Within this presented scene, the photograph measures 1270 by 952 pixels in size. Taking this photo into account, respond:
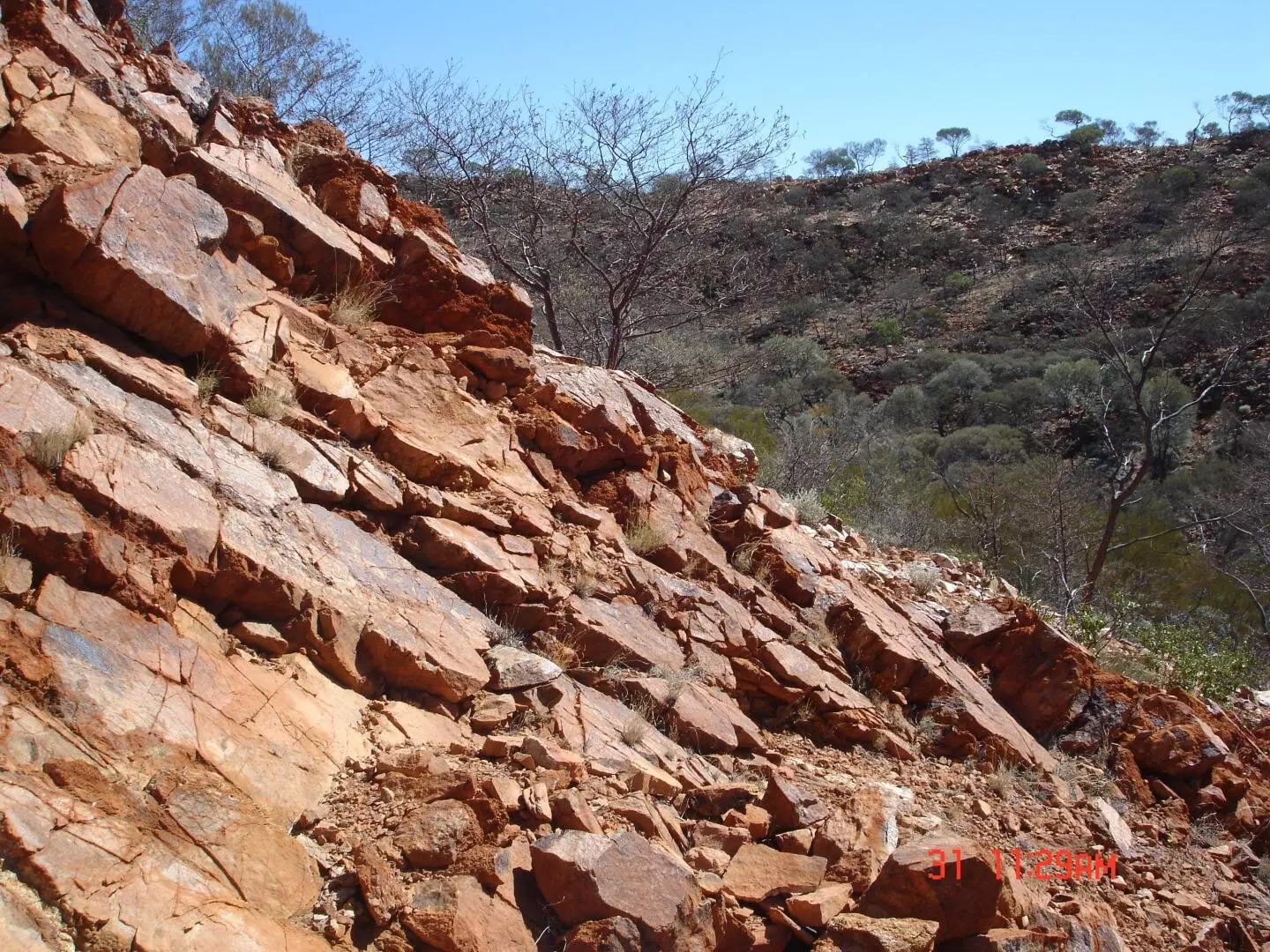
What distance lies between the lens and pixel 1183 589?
15.6m

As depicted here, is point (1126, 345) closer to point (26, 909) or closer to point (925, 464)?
point (925, 464)

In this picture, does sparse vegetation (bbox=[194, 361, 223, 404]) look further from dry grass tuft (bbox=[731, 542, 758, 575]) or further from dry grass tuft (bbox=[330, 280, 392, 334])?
dry grass tuft (bbox=[731, 542, 758, 575])

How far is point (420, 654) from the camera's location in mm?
4754

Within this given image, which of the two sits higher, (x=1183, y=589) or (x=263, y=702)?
(x=1183, y=589)

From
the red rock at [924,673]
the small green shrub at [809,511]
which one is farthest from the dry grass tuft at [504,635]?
the small green shrub at [809,511]

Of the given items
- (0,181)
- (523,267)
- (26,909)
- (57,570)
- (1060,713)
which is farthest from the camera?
(523,267)

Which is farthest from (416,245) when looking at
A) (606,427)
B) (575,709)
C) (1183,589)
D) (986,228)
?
(986,228)

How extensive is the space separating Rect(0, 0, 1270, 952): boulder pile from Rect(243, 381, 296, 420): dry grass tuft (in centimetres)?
2

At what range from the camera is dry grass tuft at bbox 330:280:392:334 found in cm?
672

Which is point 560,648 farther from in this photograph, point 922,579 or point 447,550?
point 922,579

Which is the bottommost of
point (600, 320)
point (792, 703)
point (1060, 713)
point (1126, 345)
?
point (792, 703)

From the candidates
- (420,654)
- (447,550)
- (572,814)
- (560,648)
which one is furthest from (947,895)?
(447,550)

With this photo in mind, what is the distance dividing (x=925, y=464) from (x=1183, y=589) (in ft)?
22.8

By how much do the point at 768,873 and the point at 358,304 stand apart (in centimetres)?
480
